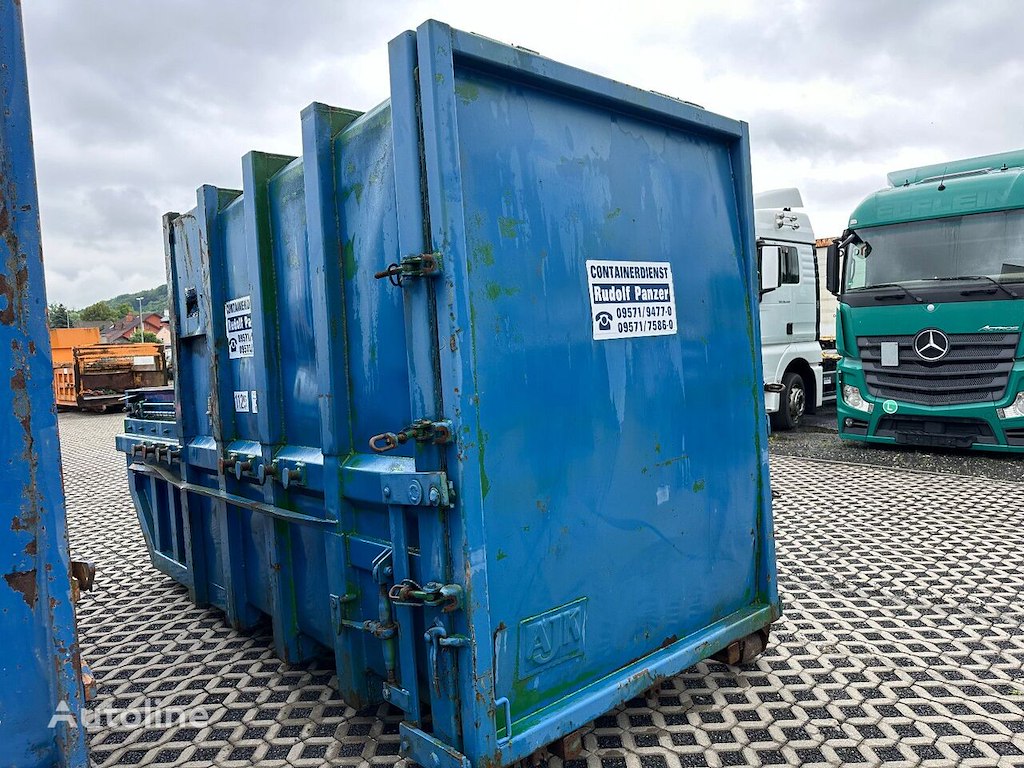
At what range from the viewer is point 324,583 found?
9.89 ft

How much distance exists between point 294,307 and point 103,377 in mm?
17690

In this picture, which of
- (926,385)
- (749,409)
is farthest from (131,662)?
(926,385)

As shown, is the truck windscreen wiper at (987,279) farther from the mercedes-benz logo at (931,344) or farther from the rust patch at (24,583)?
the rust patch at (24,583)

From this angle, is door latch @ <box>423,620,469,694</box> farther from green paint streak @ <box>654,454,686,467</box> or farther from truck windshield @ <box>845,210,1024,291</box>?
truck windshield @ <box>845,210,1024,291</box>

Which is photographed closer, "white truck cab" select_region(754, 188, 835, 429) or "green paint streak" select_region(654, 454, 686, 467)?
"green paint streak" select_region(654, 454, 686, 467)

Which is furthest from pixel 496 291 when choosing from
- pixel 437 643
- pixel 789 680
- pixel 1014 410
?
pixel 1014 410

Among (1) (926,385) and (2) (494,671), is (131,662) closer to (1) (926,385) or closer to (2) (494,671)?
(2) (494,671)

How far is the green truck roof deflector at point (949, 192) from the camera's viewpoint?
23.4 feet

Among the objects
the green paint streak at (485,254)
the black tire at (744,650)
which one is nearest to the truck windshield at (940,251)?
the black tire at (744,650)

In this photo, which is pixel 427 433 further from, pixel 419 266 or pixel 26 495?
pixel 26 495

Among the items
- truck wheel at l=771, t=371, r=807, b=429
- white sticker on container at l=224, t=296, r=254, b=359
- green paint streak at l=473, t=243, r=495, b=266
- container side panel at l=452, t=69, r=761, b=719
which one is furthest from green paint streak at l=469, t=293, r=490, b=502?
truck wheel at l=771, t=371, r=807, b=429

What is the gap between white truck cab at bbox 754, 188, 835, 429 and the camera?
31.8 feet

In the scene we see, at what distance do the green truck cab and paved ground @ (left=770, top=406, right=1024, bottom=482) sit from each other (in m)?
0.20

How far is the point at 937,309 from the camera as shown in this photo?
7332 millimetres
